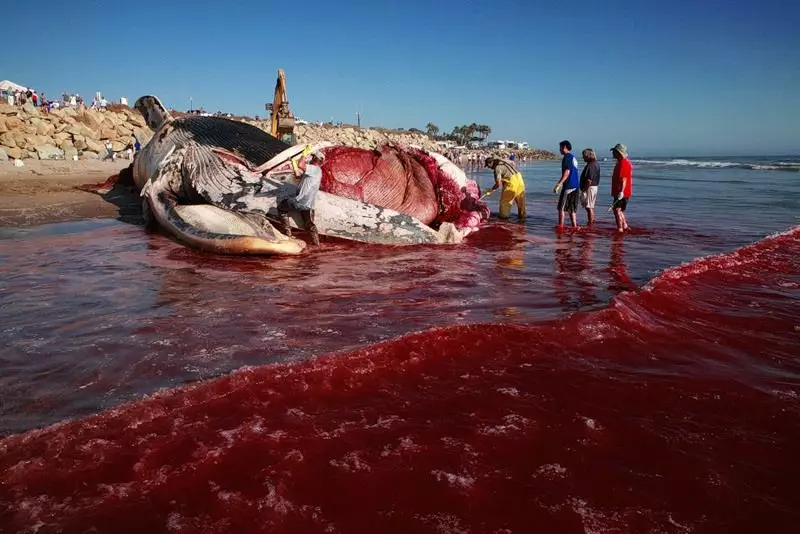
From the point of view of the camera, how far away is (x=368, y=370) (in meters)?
3.35

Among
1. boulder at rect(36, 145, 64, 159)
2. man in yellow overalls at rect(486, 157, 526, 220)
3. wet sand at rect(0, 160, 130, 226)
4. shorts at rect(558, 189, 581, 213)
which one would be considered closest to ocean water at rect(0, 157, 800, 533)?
wet sand at rect(0, 160, 130, 226)

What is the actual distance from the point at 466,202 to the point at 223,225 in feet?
15.1

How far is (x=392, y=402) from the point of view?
9.69ft

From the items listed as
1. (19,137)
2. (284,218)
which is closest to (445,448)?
(284,218)

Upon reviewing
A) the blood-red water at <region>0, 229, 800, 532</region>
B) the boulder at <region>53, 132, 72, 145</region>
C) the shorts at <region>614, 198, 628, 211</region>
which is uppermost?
the boulder at <region>53, 132, 72, 145</region>

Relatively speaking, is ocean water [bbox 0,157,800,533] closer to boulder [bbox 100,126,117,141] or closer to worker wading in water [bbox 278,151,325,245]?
worker wading in water [bbox 278,151,325,245]

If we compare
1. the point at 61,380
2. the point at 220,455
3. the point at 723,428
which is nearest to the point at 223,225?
the point at 61,380

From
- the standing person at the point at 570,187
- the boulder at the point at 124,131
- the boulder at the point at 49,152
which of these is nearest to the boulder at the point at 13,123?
the boulder at the point at 49,152

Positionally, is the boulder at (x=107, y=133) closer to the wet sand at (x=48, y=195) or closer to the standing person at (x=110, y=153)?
the standing person at (x=110, y=153)

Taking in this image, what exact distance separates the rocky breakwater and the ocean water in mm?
22337

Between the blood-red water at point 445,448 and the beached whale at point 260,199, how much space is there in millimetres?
4140

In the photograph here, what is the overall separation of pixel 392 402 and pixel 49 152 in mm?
28175

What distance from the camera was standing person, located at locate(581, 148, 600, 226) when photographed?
423 inches

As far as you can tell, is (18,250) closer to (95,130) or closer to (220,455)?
(220,455)
